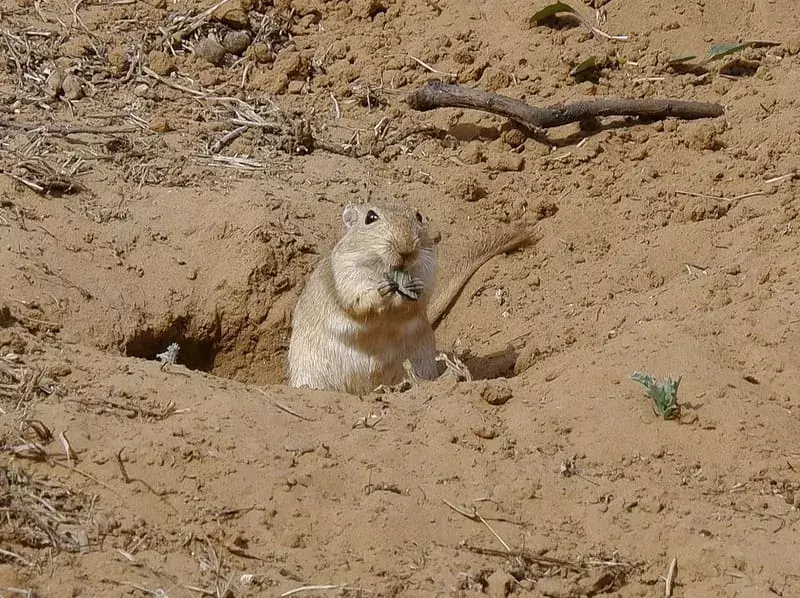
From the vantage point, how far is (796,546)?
4.13 m

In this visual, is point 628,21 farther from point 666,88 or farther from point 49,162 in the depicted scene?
point 49,162

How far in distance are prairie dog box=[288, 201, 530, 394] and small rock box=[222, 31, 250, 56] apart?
2.54 m

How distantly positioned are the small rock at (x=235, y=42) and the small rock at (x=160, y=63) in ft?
1.59

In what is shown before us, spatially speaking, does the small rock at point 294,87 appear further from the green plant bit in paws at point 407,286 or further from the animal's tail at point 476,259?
the green plant bit in paws at point 407,286

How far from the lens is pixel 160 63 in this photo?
8.40m

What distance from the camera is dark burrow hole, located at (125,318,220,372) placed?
668 centimetres

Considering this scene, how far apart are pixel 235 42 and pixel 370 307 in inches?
128

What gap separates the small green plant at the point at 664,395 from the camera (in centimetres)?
472

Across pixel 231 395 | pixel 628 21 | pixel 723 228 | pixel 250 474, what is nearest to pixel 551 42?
pixel 628 21

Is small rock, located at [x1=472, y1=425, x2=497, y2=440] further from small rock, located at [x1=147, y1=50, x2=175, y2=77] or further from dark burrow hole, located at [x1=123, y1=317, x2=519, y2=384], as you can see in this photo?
small rock, located at [x1=147, y1=50, x2=175, y2=77]

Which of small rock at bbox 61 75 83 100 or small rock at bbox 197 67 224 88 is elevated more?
small rock at bbox 61 75 83 100

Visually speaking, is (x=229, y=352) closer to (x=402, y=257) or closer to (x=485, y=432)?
(x=402, y=257)

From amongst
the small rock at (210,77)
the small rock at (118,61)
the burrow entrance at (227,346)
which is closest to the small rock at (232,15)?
the small rock at (210,77)

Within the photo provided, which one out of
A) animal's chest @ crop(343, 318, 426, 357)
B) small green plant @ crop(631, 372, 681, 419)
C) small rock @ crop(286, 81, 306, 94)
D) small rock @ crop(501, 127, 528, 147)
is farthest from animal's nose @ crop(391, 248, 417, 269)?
small rock @ crop(286, 81, 306, 94)
